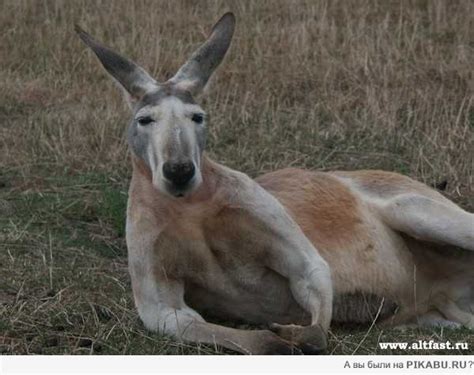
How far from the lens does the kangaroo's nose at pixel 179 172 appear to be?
169 inches

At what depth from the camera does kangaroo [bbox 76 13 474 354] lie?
4426 mm

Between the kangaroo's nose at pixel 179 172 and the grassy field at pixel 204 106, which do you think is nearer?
the kangaroo's nose at pixel 179 172

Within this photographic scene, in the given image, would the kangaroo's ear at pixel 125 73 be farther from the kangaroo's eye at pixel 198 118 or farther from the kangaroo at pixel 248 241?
the kangaroo's eye at pixel 198 118

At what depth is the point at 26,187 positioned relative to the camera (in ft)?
23.4

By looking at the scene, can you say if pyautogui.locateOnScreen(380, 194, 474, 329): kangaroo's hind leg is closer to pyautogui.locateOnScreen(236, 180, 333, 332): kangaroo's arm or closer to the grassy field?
the grassy field

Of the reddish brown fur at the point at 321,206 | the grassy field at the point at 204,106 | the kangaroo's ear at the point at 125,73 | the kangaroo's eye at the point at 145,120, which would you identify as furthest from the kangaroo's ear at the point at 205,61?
the grassy field at the point at 204,106

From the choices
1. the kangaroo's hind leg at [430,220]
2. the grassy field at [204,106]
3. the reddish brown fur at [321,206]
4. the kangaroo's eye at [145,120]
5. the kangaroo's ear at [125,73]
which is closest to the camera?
the kangaroo's eye at [145,120]

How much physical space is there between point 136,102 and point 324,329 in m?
1.24

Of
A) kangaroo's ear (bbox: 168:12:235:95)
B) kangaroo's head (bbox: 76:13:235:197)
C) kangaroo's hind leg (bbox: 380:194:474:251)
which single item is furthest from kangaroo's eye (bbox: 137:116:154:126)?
kangaroo's hind leg (bbox: 380:194:474:251)

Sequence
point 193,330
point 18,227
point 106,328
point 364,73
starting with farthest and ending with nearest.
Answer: point 364,73 < point 18,227 < point 106,328 < point 193,330

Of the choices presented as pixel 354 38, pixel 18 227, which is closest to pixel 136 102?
pixel 18 227

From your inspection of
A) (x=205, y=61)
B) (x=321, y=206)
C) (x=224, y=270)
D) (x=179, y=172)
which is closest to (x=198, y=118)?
(x=179, y=172)

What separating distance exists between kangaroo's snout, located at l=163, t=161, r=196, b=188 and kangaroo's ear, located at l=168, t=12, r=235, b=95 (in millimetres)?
594

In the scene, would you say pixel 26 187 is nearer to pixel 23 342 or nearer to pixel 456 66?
pixel 23 342
